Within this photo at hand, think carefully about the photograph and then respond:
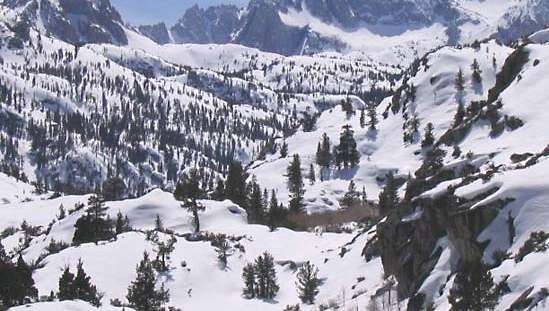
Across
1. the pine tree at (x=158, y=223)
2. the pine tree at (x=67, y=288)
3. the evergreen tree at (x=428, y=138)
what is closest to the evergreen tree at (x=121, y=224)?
the pine tree at (x=158, y=223)

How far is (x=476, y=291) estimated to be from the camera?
117ft

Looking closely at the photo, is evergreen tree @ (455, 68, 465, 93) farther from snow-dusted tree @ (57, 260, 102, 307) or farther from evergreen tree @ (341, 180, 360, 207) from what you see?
snow-dusted tree @ (57, 260, 102, 307)

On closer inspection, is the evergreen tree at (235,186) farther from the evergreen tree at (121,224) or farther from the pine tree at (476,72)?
the pine tree at (476,72)

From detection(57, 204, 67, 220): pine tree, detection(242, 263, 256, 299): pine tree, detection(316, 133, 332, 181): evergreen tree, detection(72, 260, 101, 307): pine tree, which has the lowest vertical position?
detection(242, 263, 256, 299): pine tree

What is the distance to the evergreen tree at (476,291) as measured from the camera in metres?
35.2

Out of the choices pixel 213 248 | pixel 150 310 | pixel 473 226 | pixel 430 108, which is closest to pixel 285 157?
pixel 430 108

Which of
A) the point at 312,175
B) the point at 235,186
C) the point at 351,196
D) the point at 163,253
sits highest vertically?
the point at 312,175

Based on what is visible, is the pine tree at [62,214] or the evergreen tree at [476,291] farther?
the pine tree at [62,214]

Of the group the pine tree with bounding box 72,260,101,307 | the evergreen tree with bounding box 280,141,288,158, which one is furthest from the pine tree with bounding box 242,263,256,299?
the evergreen tree with bounding box 280,141,288,158

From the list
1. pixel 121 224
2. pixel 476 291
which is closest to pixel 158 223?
pixel 121 224

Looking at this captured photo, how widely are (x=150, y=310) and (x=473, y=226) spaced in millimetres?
29652

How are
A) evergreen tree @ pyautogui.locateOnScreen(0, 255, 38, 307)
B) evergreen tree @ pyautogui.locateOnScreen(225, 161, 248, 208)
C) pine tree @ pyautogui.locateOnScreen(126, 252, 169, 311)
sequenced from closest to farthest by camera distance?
1. evergreen tree @ pyautogui.locateOnScreen(0, 255, 38, 307)
2. pine tree @ pyautogui.locateOnScreen(126, 252, 169, 311)
3. evergreen tree @ pyautogui.locateOnScreen(225, 161, 248, 208)

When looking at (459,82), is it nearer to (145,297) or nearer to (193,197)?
(193,197)

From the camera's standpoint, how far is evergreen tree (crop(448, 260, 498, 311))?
3525cm
